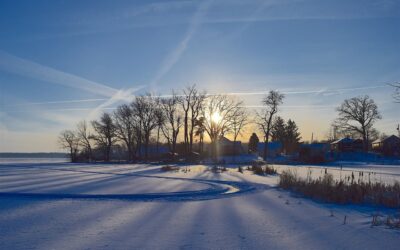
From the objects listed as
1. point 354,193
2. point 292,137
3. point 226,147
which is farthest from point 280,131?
point 354,193

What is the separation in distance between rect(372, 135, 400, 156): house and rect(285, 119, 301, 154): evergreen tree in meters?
23.6

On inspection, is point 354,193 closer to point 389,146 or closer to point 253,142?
point 389,146

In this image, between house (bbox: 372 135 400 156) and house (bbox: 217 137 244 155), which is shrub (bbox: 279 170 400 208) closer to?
house (bbox: 372 135 400 156)

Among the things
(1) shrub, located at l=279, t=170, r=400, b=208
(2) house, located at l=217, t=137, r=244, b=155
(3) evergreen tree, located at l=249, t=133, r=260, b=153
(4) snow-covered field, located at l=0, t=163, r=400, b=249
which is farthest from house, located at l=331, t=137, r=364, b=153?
(4) snow-covered field, located at l=0, t=163, r=400, b=249

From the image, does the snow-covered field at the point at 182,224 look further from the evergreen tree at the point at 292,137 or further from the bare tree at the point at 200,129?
the evergreen tree at the point at 292,137

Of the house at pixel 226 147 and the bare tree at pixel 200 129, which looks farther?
the house at pixel 226 147

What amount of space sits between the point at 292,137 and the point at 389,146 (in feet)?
112

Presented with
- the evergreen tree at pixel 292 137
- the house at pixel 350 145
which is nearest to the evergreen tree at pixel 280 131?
the evergreen tree at pixel 292 137

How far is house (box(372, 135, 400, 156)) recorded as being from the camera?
66.0m

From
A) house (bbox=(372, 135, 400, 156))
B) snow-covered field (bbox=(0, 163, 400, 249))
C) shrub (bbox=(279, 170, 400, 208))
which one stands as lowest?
snow-covered field (bbox=(0, 163, 400, 249))

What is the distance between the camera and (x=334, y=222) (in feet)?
27.2

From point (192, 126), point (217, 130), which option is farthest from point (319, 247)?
point (217, 130)

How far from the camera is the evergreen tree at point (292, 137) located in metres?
96.5

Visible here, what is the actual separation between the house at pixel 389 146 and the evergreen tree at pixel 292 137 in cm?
2359
